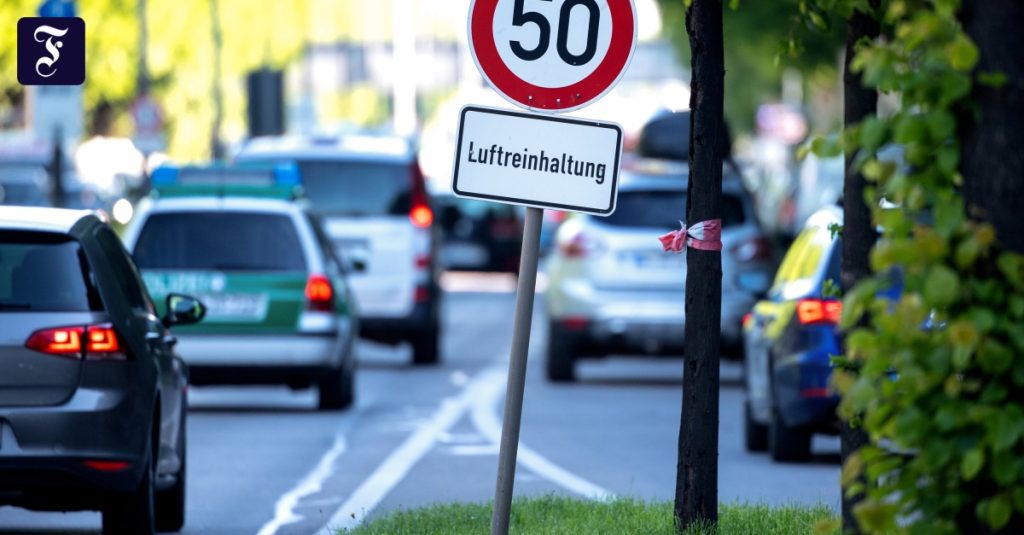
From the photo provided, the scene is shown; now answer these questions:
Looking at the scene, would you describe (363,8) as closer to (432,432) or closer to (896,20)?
(432,432)

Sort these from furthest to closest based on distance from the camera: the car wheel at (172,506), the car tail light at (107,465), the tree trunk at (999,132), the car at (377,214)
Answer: the car at (377,214)
the car wheel at (172,506)
the car tail light at (107,465)
the tree trunk at (999,132)

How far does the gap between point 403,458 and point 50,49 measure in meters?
4.15

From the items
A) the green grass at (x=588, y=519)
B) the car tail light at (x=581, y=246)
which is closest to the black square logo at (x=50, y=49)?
the green grass at (x=588, y=519)

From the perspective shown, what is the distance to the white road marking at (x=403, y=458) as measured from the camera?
36.6 feet

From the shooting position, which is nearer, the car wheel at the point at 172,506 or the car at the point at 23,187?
the car wheel at the point at 172,506

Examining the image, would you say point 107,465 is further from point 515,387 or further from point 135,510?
point 515,387

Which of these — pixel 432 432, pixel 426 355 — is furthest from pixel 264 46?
pixel 432 432

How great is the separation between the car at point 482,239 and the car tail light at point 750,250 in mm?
21215

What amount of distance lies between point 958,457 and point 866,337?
1.07 feet

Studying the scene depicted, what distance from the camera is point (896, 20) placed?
551 centimetres

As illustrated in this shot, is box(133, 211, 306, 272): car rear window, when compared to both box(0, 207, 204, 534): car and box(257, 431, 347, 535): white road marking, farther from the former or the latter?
box(0, 207, 204, 534): car

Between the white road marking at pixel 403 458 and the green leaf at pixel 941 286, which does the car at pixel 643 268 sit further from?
the green leaf at pixel 941 286

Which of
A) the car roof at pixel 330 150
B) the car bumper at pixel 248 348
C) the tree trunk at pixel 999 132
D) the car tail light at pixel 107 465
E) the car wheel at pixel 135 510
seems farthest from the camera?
the car roof at pixel 330 150

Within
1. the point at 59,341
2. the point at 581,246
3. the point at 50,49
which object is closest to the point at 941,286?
the point at 59,341
